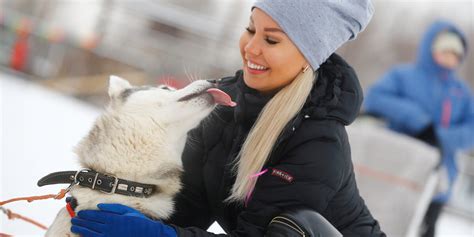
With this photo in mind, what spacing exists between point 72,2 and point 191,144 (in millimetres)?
11408

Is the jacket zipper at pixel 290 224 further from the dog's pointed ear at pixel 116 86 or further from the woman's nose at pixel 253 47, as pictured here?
the dog's pointed ear at pixel 116 86

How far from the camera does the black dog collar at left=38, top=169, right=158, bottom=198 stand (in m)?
1.95

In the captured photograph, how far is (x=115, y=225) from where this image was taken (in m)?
1.88

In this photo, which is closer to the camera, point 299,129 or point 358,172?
point 299,129

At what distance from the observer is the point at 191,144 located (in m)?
2.35

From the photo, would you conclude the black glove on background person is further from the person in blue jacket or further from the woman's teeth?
the woman's teeth

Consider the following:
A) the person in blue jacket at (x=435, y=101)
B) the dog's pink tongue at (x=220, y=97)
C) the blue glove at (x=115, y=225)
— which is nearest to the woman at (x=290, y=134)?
the blue glove at (x=115, y=225)

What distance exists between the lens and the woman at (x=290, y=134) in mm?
1984

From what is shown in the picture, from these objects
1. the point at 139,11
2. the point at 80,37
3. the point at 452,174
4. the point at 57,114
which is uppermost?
the point at 139,11

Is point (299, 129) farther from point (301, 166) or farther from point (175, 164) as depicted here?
point (175, 164)

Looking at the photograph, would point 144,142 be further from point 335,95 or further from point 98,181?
point 335,95

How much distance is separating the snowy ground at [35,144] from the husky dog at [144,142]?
0.44m

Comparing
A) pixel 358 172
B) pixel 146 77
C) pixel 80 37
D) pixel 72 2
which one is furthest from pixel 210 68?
pixel 358 172

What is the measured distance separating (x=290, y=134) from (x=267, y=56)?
0.98ft
